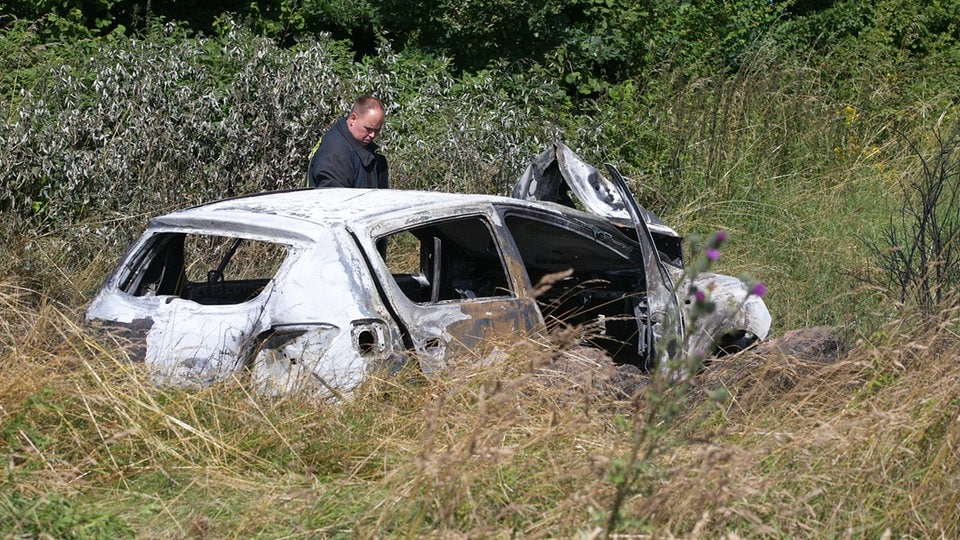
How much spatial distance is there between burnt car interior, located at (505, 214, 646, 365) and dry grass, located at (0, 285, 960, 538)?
1129mm

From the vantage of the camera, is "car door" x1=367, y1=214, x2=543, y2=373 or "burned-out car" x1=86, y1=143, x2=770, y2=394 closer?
A: "burned-out car" x1=86, y1=143, x2=770, y2=394

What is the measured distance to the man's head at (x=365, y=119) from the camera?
7426 mm

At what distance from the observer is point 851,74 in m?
12.7

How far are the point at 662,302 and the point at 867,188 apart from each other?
5920mm

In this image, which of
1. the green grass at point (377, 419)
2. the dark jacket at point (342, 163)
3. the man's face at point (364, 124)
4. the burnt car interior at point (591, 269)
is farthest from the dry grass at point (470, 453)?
the man's face at point (364, 124)

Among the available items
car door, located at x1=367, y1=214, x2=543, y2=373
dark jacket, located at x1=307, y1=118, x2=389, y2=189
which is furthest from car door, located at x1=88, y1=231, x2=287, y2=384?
dark jacket, located at x1=307, y1=118, x2=389, y2=189

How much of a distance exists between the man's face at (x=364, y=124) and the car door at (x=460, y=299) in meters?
1.23

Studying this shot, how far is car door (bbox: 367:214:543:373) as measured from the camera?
4.77 m

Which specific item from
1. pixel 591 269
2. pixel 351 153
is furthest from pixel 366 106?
pixel 591 269

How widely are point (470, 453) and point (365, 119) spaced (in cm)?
449

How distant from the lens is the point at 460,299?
16.9 feet

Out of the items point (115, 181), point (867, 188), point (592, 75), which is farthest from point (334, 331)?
point (592, 75)

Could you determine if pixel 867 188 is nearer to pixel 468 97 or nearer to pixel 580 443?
pixel 468 97

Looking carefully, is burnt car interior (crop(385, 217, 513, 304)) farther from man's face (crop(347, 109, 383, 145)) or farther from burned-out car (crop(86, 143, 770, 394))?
man's face (crop(347, 109, 383, 145))
